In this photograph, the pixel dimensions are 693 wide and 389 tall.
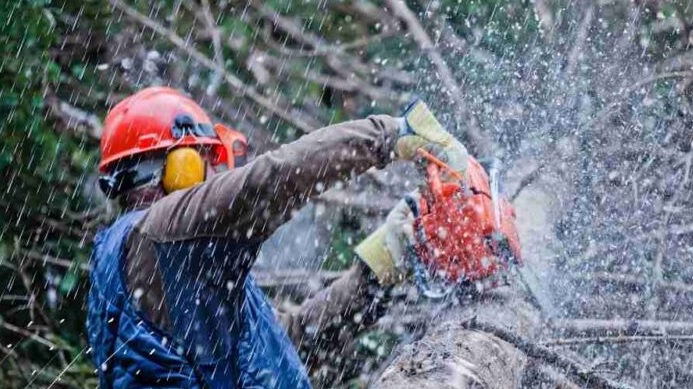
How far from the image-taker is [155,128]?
9.57 feet

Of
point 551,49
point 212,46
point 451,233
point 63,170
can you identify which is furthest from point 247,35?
point 451,233

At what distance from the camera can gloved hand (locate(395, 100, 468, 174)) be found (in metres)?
2.75

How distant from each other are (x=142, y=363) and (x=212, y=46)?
2879 mm

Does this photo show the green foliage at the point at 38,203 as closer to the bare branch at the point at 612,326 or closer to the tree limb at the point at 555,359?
the bare branch at the point at 612,326

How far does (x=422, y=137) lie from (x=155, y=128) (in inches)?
30.3

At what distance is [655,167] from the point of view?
4480mm

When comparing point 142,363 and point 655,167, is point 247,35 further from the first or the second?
point 142,363

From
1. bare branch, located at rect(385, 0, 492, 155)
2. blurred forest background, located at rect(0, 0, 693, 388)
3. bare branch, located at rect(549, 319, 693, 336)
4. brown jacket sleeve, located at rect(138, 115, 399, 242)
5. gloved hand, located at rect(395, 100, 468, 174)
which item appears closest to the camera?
brown jacket sleeve, located at rect(138, 115, 399, 242)

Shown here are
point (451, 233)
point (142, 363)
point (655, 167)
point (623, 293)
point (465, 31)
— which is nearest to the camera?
point (142, 363)

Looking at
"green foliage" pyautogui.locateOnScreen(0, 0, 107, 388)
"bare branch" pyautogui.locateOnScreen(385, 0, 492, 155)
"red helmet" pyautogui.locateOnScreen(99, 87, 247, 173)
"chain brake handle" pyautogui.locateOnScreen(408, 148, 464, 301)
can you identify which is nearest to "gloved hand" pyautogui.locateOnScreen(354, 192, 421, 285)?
"chain brake handle" pyautogui.locateOnScreen(408, 148, 464, 301)

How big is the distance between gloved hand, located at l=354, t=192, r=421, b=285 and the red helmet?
539mm

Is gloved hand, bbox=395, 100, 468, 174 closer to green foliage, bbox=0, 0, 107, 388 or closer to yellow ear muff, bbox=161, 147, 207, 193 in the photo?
yellow ear muff, bbox=161, 147, 207, 193

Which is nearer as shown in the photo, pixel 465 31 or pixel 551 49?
pixel 551 49

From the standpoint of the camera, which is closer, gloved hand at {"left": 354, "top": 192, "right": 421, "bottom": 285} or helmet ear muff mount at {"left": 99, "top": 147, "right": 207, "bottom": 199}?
helmet ear muff mount at {"left": 99, "top": 147, "right": 207, "bottom": 199}
